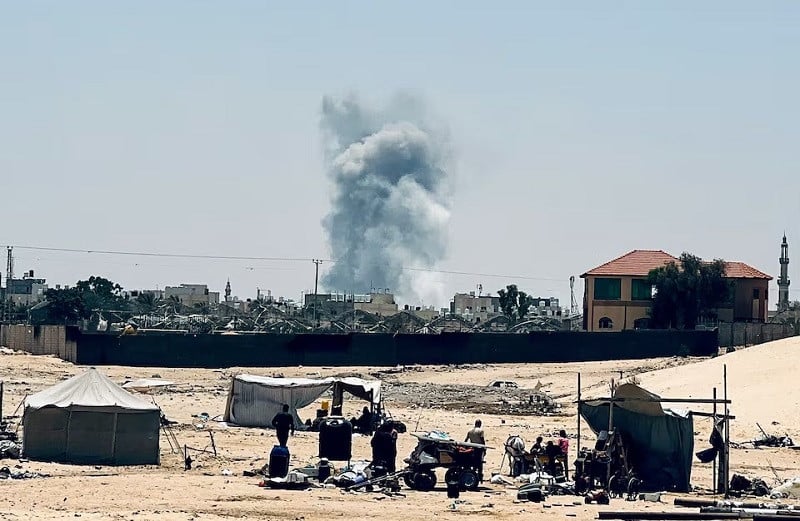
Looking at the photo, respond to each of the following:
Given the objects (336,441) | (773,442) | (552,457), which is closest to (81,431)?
(336,441)

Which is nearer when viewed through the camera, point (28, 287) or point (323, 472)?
point (323, 472)

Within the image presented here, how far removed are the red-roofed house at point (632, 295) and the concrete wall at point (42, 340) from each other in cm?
3282

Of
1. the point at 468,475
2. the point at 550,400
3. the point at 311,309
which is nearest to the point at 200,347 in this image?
the point at 550,400

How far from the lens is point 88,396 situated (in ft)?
90.2

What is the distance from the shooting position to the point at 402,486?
82.2ft

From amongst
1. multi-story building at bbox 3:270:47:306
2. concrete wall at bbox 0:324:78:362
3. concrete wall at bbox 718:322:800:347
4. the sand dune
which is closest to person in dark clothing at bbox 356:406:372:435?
the sand dune

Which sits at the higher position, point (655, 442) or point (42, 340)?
point (42, 340)

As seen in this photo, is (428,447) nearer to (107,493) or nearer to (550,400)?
(107,493)

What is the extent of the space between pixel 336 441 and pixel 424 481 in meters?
3.84

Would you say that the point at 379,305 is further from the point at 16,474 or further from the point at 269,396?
the point at 16,474

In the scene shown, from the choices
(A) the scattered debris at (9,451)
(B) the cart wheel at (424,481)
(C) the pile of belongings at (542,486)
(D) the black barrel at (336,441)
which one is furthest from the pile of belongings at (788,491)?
(A) the scattered debris at (9,451)

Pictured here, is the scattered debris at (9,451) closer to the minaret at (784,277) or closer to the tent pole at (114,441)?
the tent pole at (114,441)

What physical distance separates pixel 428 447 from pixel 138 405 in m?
6.28

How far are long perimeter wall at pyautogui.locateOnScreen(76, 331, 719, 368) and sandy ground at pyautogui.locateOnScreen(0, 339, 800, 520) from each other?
159 centimetres
